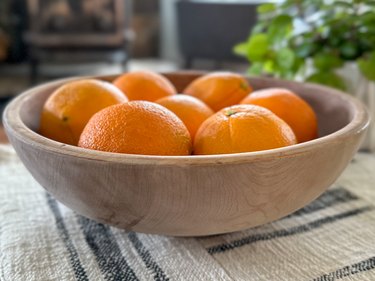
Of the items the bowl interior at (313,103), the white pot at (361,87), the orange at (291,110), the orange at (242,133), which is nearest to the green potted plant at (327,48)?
the white pot at (361,87)

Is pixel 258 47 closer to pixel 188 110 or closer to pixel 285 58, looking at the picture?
pixel 285 58

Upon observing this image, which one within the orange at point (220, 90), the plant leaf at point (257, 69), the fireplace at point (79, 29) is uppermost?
the orange at point (220, 90)

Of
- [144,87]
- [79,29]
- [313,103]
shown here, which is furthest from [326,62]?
[79,29]

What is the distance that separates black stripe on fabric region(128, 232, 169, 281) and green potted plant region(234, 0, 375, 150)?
38 cm

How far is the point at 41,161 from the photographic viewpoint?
332 mm

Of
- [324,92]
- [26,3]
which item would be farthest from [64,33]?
[324,92]

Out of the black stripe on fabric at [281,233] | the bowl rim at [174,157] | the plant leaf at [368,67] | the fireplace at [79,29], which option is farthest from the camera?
the fireplace at [79,29]

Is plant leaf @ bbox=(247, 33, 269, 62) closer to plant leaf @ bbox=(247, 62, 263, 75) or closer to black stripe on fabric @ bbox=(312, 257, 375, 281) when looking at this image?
plant leaf @ bbox=(247, 62, 263, 75)

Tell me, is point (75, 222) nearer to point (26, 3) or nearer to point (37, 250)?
point (37, 250)

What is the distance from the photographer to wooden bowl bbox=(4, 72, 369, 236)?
0.29m

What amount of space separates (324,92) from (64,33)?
251cm

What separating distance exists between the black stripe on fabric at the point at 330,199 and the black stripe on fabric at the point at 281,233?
2 centimetres

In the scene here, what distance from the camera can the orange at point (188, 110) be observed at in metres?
0.41

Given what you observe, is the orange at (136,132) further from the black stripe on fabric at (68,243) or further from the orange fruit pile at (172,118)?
the black stripe on fabric at (68,243)
